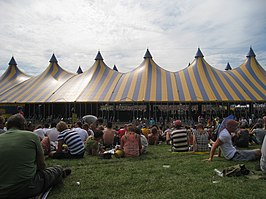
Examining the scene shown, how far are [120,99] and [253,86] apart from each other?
27.2 feet

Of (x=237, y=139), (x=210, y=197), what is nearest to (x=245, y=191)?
(x=210, y=197)

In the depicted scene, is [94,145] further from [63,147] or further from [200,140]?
[200,140]

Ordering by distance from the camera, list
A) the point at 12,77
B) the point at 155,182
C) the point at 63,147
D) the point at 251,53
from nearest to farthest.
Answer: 1. the point at 155,182
2. the point at 63,147
3. the point at 251,53
4. the point at 12,77

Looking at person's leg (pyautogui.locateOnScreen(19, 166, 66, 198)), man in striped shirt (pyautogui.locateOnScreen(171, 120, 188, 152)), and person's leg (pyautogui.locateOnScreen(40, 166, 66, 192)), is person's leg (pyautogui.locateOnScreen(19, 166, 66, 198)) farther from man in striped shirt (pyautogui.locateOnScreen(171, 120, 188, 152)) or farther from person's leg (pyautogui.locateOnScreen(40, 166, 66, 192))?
man in striped shirt (pyautogui.locateOnScreen(171, 120, 188, 152))

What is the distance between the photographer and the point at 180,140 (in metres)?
6.07

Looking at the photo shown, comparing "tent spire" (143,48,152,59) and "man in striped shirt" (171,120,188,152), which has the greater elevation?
"tent spire" (143,48,152,59)

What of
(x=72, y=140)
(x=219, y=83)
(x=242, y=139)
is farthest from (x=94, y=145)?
(x=219, y=83)

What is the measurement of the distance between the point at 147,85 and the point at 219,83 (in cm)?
450

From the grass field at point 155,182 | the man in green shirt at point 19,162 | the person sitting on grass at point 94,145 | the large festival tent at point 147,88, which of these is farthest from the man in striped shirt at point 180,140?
the large festival tent at point 147,88

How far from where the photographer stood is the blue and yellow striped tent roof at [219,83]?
1455 centimetres

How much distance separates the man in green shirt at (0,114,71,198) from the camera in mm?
2518

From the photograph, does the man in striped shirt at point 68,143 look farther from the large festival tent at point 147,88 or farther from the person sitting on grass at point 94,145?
the large festival tent at point 147,88

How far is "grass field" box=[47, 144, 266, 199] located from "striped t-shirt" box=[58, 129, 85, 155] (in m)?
0.42

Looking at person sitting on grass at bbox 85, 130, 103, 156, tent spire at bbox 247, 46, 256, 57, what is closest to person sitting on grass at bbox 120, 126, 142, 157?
person sitting on grass at bbox 85, 130, 103, 156
